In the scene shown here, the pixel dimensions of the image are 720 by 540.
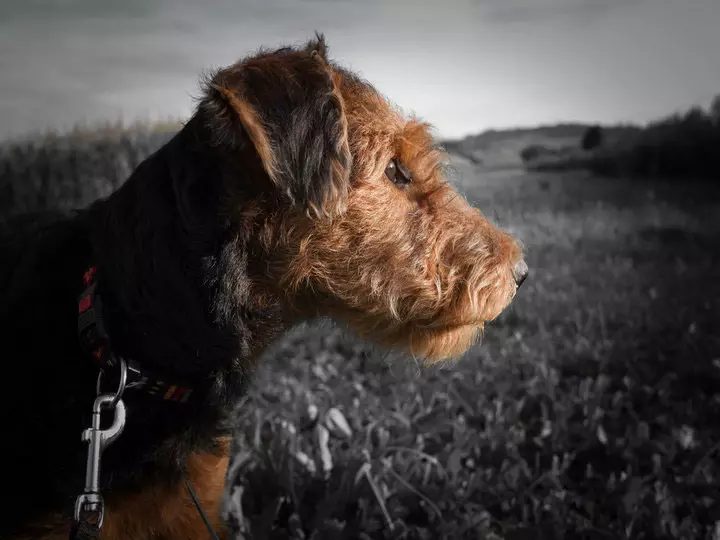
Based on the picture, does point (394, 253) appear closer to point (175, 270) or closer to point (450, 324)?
point (450, 324)

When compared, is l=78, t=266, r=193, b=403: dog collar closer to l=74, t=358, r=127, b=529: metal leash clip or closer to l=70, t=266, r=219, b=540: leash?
l=70, t=266, r=219, b=540: leash

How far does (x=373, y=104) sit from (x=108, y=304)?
3.31 feet

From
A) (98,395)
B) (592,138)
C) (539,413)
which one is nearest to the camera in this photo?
(98,395)

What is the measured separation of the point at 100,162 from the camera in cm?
423

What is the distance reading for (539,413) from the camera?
308cm

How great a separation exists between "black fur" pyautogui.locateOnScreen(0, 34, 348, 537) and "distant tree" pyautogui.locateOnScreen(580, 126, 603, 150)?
3.08m

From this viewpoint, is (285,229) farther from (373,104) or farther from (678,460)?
(678,460)

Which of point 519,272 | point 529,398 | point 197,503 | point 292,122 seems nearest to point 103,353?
point 197,503

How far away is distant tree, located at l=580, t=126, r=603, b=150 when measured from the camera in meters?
4.21

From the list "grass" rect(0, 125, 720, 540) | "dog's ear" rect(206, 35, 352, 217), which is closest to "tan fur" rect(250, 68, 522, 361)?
"dog's ear" rect(206, 35, 352, 217)

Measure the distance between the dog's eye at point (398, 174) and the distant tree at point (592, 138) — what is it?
8.94 feet

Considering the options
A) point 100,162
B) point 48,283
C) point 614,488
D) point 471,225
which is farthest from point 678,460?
point 100,162

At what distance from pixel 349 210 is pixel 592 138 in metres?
3.08

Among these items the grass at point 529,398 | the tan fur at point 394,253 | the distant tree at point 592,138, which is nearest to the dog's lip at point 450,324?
the tan fur at point 394,253
